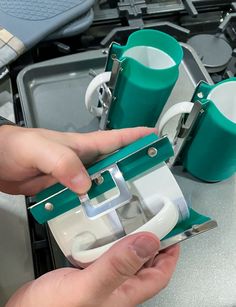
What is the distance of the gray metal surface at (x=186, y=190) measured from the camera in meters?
0.44

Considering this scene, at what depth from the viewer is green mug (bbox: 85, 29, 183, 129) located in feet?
1.45

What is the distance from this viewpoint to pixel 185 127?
439 mm

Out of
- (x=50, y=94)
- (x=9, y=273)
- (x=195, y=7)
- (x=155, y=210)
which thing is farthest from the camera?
(x=195, y=7)

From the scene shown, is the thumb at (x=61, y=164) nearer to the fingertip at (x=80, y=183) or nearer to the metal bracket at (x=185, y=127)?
the fingertip at (x=80, y=183)

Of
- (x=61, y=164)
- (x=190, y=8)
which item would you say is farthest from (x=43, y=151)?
(x=190, y=8)

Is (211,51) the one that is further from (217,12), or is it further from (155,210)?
(155,210)

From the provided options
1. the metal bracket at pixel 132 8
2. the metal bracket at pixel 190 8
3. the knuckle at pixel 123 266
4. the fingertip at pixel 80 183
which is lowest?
the knuckle at pixel 123 266

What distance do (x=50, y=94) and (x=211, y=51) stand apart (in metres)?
0.27

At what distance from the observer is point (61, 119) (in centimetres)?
55

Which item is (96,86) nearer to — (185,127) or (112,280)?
(185,127)

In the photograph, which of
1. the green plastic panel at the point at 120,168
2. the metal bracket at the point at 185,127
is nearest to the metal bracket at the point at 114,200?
the green plastic panel at the point at 120,168

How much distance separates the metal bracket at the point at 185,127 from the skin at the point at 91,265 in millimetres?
47

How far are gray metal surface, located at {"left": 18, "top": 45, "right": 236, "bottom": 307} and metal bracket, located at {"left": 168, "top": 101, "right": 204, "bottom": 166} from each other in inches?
2.1

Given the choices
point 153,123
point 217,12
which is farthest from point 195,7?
point 153,123
